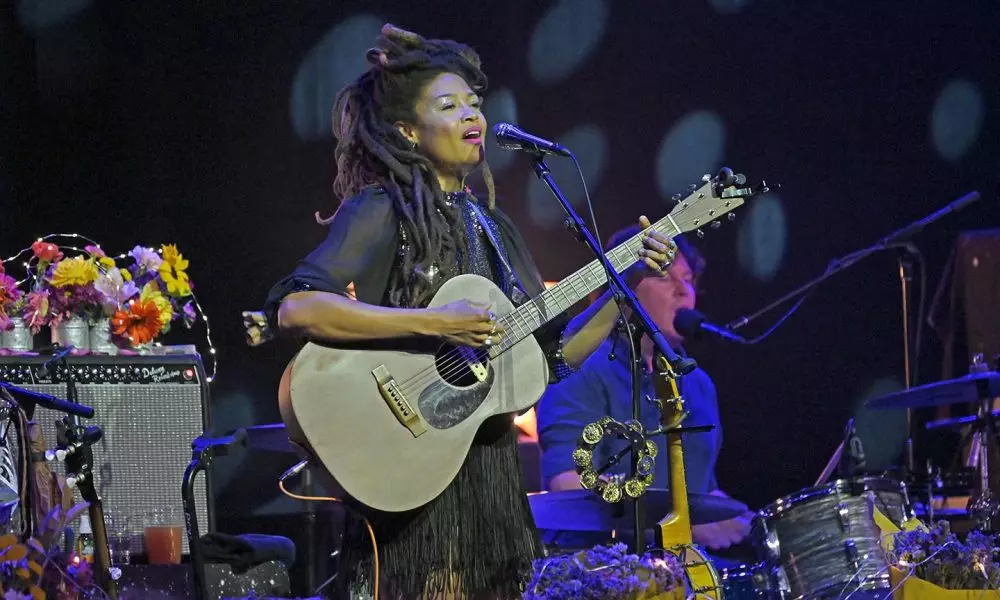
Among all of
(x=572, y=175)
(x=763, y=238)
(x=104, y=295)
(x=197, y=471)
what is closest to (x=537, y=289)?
(x=197, y=471)

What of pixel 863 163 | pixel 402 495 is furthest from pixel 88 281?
pixel 863 163

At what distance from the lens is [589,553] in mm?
2656

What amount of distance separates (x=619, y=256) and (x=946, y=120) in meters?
3.85

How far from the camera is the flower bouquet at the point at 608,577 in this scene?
253cm

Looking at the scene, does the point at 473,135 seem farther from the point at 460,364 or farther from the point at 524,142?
the point at 460,364

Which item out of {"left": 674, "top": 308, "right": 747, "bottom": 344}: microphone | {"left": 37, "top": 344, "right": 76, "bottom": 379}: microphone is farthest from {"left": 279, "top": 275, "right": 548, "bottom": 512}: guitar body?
{"left": 674, "top": 308, "right": 747, "bottom": 344}: microphone

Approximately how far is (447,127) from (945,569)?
5.54ft

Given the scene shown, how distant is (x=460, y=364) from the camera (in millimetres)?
3164

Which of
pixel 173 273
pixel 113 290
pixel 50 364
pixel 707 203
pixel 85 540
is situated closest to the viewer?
pixel 707 203

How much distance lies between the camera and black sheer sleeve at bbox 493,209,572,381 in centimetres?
332

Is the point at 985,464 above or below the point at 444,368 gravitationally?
below

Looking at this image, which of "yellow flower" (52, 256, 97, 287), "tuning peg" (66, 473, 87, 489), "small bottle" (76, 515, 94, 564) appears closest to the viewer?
"tuning peg" (66, 473, 87, 489)

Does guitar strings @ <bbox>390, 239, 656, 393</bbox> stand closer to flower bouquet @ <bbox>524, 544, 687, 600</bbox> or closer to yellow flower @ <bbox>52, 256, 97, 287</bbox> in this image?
flower bouquet @ <bbox>524, 544, 687, 600</bbox>

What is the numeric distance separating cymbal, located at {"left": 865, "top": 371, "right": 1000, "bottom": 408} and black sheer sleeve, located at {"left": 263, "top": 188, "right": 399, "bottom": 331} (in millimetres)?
2899
